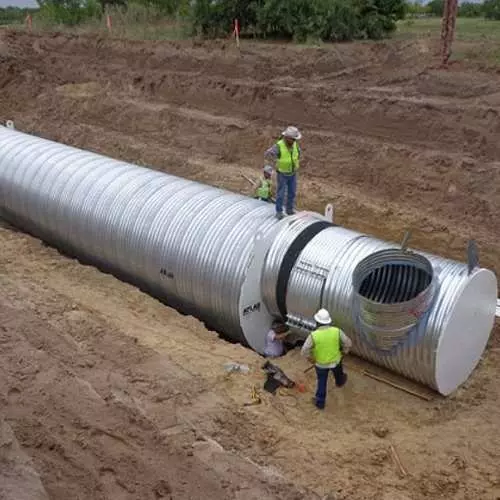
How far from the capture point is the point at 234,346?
408 inches

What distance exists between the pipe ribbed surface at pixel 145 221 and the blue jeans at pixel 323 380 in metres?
1.89

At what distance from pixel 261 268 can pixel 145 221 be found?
264cm

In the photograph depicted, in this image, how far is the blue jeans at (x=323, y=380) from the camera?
8992mm

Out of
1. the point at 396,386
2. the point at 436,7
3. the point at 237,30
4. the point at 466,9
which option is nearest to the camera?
the point at 396,386

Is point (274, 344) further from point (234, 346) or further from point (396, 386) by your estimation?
point (396, 386)

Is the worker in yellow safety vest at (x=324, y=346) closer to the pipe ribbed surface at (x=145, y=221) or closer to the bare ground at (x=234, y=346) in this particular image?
the bare ground at (x=234, y=346)

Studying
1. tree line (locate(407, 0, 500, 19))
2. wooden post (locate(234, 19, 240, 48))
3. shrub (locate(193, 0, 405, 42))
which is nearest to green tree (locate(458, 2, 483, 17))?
tree line (locate(407, 0, 500, 19))

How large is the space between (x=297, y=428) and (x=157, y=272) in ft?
14.0

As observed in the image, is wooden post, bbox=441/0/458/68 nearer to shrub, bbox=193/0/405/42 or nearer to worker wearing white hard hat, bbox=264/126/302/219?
shrub, bbox=193/0/405/42

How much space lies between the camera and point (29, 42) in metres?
31.0

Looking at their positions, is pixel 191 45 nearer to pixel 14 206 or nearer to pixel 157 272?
pixel 14 206

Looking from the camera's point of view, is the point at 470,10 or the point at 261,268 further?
the point at 470,10

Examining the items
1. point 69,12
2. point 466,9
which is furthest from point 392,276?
point 466,9

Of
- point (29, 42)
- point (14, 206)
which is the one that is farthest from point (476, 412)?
point (29, 42)
